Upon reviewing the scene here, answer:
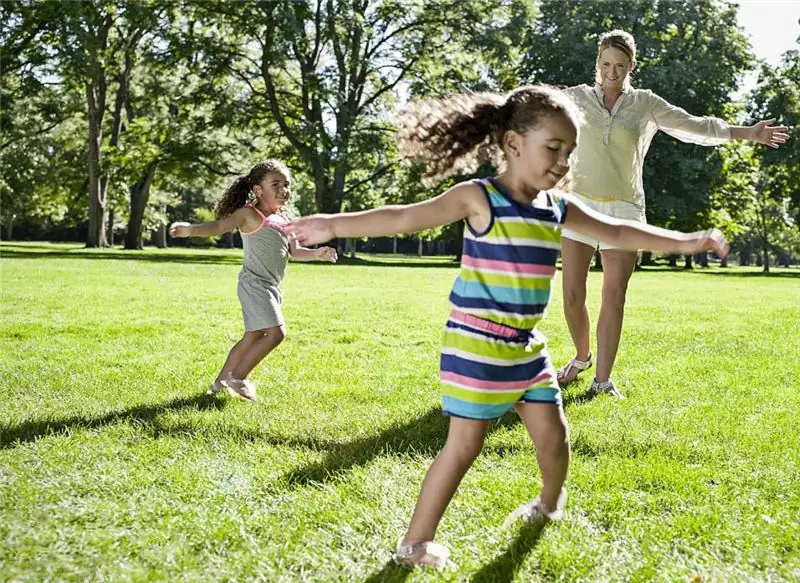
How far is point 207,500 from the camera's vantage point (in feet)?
10.5

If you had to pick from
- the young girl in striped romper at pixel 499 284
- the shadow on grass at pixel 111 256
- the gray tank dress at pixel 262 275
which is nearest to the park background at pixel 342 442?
the young girl in striped romper at pixel 499 284

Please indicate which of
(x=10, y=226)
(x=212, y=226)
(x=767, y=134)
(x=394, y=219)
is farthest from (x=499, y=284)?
(x=10, y=226)

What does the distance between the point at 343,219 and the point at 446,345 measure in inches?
22.6

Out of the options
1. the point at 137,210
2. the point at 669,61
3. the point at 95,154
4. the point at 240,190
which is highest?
the point at 669,61

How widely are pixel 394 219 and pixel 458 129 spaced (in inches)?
24.5

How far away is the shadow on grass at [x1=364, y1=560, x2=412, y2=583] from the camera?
258cm

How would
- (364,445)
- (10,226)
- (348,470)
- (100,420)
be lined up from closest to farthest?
1. (348,470)
2. (364,445)
3. (100,420)
4. (10,226)

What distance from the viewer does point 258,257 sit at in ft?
18.0

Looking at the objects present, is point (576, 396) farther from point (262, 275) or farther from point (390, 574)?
point (390, 574)

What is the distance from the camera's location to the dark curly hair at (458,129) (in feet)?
9.53

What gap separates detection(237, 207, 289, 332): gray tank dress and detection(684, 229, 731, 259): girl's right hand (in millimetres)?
3207

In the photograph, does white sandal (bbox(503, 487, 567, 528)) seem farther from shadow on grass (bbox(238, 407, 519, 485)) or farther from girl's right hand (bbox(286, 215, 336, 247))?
girl's right hand (bbox(286, 215, 336, 247))

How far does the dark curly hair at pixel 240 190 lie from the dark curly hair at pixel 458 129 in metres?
2.47

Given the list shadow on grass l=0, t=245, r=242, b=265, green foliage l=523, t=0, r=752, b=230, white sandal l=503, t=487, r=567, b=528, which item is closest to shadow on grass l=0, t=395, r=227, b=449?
white sandal l=503, t=487, r=567, b=528
